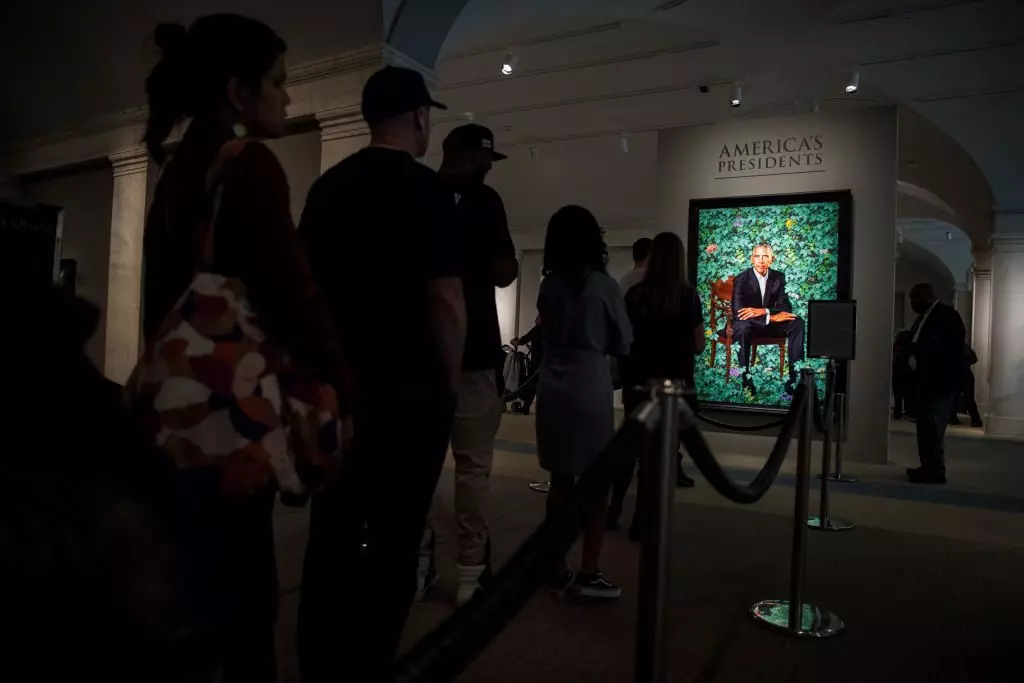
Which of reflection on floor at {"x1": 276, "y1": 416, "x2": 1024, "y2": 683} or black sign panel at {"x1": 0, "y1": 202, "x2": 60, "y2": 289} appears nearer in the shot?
reflection on floor at {"x1": 276, "y1": 416, "x2": 1024, "y2": 683}

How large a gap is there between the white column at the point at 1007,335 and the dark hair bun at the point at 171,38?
12154 millimetres

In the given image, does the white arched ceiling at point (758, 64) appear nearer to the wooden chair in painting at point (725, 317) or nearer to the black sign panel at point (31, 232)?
the wooden chair in painting at point (725, 317)

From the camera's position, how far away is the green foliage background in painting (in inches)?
280

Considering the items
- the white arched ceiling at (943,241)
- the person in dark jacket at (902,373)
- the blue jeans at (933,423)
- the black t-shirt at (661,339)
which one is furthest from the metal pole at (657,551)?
the white arched ceiling at (943,241)

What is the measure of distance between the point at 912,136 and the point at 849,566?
8.76 metres

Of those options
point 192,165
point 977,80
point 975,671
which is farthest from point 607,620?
point 977,80

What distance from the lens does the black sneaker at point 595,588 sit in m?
2.96

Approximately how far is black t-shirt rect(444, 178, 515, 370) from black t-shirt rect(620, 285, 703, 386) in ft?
5.09

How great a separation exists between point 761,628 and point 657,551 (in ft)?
5.55

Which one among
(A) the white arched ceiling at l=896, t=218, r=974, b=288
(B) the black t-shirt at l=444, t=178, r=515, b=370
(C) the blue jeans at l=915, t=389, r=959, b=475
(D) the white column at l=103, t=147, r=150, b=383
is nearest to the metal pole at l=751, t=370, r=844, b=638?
(B) the black t-shirt at l=444, t=178, r=515, b=370

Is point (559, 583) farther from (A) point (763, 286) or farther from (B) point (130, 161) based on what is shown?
(B) point (130, 161)

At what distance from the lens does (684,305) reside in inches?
157

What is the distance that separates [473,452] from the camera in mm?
2740

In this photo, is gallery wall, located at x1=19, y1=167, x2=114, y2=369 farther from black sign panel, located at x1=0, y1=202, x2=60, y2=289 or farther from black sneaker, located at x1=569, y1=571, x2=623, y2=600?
black sneaker, located at x1=569, y1=571, x2=623, y2=600
